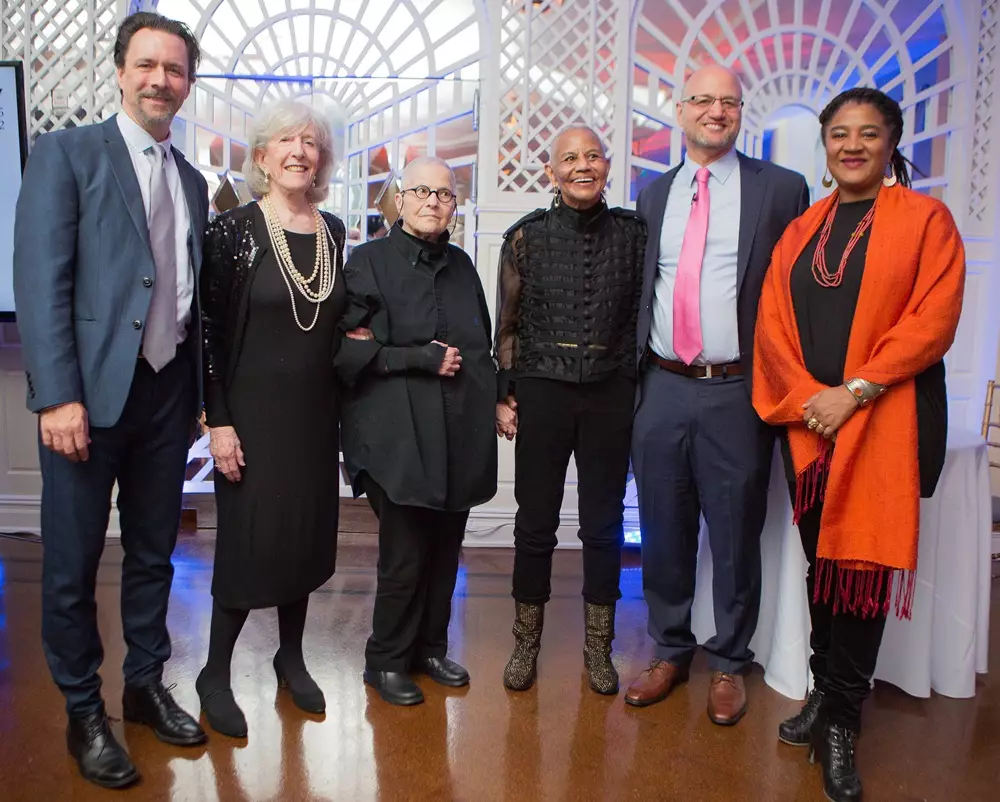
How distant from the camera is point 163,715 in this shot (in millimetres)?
2094

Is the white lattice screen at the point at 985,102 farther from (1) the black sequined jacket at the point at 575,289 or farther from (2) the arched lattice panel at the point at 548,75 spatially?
(1) the black sequined jacket at the point at 575,289

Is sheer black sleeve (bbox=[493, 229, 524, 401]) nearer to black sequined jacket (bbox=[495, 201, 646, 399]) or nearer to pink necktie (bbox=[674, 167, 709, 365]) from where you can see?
black sequined jacket (bbox=[495, 201, 646, 399])

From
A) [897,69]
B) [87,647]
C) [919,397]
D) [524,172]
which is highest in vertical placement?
[897,69]

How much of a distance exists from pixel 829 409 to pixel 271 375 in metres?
1.34

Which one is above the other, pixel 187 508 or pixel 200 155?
pixel 200 155

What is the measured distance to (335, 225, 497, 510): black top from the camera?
216cm

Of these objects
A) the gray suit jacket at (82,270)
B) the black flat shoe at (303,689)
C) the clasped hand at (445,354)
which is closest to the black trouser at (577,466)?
the clasped hand at (445,354)

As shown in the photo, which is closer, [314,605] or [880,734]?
[880,734]

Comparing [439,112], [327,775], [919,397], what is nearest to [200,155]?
[439,112]

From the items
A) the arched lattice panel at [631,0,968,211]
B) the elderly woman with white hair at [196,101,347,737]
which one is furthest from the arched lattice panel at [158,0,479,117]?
the elderly woman with white hair at [196,101,347,737]

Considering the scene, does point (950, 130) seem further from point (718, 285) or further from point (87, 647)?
point (87, 647)

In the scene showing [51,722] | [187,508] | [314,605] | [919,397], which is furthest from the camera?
[187,508]

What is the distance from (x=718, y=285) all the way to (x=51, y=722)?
2.14 meters

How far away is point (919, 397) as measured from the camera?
191 centimetres
